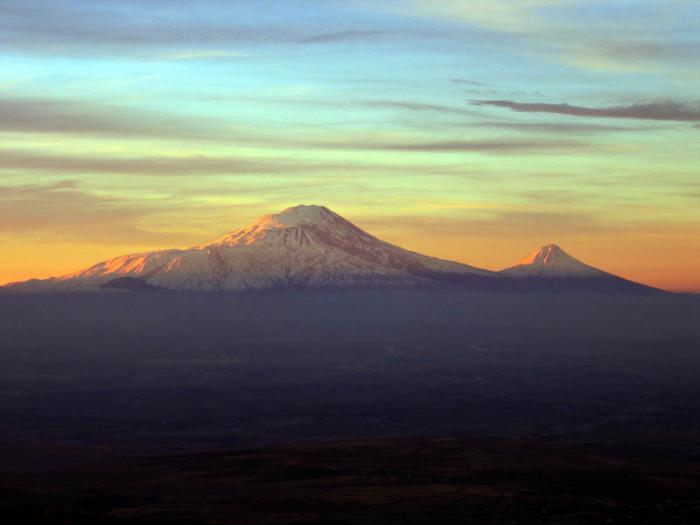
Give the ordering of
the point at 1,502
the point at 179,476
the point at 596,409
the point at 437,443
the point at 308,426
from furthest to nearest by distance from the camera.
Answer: the point at 596,409, the point at 308,426, the point at 437,443, the point at 179,476, the point at 1,502

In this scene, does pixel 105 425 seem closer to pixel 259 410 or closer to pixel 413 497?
pixel 259 410

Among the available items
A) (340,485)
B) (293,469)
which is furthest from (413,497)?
(293,469)

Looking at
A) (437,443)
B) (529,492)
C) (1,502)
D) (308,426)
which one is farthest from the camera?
(308,426)

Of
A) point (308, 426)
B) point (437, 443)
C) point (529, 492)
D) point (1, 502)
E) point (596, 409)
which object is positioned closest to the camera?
point (1, 502)

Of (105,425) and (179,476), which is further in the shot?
(105,425)

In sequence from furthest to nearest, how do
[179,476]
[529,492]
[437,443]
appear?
1. [437,443]
2. [179,476]
3. [529,492]

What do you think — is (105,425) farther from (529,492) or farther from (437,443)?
(529,492)

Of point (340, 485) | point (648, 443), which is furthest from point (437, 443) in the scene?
point (340, 485)

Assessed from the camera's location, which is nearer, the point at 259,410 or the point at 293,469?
the point at 293,469

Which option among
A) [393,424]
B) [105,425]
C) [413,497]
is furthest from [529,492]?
[105,425]
